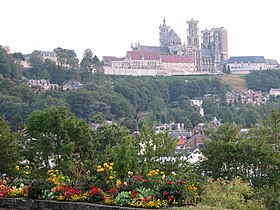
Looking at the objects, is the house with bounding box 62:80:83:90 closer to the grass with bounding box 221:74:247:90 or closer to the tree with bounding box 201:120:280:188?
the grass with bounding box 221:74:247:90

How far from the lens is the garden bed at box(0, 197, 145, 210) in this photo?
10416 mm

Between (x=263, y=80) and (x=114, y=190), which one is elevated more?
(x=114, y=190)

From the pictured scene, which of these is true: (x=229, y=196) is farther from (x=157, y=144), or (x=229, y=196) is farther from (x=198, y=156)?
(x=198, y=156)

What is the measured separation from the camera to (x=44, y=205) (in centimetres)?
1101

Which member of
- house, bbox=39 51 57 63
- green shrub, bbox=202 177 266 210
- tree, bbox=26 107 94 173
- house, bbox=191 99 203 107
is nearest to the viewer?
green shrub, bbox=202 177 266 210

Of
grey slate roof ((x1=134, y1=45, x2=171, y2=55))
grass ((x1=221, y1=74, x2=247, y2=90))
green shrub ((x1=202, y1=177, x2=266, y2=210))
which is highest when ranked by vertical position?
grey slate roof ((x1=134, y1=45, x2=171, y2=55))

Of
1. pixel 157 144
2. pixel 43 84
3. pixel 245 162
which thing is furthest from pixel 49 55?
pixel 157 144

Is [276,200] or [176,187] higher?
[176,187]

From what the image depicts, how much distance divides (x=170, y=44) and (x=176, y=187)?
186810 mm

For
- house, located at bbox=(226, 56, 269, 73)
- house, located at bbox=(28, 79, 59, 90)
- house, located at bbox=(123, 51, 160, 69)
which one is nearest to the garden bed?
house, located at bbox=(28, 79, 59, 90)

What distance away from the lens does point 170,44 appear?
196000mm

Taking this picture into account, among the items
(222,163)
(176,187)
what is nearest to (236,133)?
(222,163)

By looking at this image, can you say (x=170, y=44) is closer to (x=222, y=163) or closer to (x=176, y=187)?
(x=222, y=163)

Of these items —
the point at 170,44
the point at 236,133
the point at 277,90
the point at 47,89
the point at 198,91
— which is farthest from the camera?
the point at 170,44
